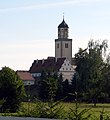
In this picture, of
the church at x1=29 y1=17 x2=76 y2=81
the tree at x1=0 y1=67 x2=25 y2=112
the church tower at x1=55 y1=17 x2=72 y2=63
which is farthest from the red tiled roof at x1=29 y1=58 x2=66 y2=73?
the tree at x1=0 y1=67 x2=25 y2=112

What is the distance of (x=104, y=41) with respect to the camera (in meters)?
85.4

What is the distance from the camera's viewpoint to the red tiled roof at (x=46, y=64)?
441 ft

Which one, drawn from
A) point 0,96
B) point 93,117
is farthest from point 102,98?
point 93,117

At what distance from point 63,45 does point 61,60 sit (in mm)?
15723

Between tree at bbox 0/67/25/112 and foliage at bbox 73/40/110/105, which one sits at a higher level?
foliage at bbox 73/40/110/105

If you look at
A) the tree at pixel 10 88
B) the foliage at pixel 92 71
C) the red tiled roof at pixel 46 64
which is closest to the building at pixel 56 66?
the red tiled roof at pixel 46 64

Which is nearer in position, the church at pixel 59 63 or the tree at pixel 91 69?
the tree at pixel 91 69

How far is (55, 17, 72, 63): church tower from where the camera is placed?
152 meters

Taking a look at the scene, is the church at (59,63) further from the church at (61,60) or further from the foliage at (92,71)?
the foliage at (92,71)

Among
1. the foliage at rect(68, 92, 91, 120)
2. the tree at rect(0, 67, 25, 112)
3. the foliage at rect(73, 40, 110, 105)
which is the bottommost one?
the foliage at rect(68, 92, 91, 120)

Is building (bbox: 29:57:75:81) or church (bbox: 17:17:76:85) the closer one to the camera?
building (bbox: 29:57:75:81)

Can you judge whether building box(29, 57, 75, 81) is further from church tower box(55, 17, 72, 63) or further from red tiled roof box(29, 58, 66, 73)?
church tower box(55, 17, 72, 63)

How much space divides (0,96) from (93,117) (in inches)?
997

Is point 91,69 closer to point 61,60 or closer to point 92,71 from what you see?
point 92,71
